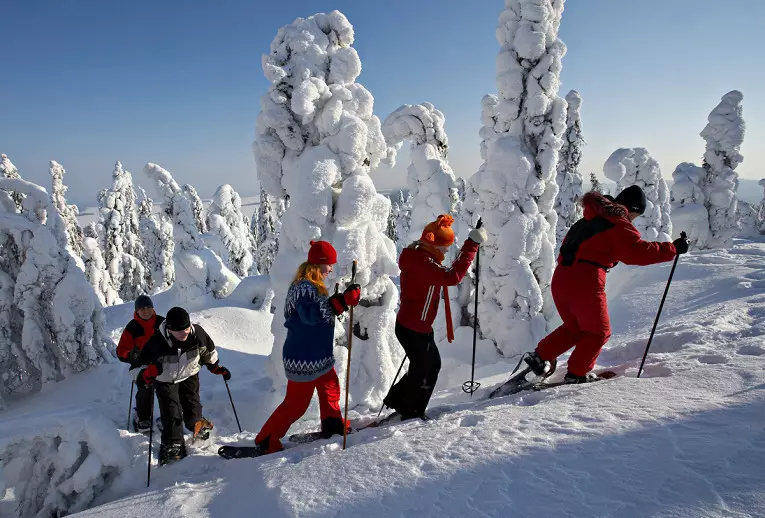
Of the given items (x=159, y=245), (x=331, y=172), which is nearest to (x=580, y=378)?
(x=331, y=172)

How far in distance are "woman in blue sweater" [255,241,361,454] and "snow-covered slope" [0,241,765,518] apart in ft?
1.37

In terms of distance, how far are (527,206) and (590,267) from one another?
258 inches

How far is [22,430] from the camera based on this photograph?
144 inches

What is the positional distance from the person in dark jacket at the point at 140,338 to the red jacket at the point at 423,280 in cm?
349

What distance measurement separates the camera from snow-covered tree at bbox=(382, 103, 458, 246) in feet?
46.8

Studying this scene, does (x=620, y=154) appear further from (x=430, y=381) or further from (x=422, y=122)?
(x=430, y=381)

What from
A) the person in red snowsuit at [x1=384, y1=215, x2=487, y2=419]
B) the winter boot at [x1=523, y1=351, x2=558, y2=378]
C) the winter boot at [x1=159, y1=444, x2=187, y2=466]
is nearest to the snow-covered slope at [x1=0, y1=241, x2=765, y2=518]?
the winter boot at [x1=159, y1=444, x2=187, y2=466]

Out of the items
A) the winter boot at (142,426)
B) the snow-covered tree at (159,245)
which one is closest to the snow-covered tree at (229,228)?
the snow-covered tree at (159,245)

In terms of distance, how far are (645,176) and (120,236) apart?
32990 mm

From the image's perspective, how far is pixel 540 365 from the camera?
4.55 metres

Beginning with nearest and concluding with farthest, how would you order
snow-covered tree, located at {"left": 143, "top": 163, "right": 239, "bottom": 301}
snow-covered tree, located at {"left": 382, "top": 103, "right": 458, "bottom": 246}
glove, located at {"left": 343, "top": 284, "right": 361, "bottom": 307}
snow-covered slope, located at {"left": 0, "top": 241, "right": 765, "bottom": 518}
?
snow-covered slope, located at {"left": 0, "top": 241, "right": 765, "bottom": 518} → glove, located at {"left": 343, "top": 284, "right": 361, "bottom": 307} → snow-covered tree, located at {"left": 382, "top": 103, "right": 458, "bottom": 246} → snow-covered tree, located at {"left": 143, "top": 163, "right": 239, "bottom": 301}

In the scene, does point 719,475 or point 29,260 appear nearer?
point 719,475

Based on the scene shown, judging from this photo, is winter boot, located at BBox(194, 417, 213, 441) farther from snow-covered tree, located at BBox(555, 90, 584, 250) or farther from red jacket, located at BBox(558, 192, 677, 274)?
snow-covered tree, located at BBox(555, 90, 584, 250)

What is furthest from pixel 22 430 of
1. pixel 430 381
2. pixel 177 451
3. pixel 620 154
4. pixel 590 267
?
pixel 620 154
